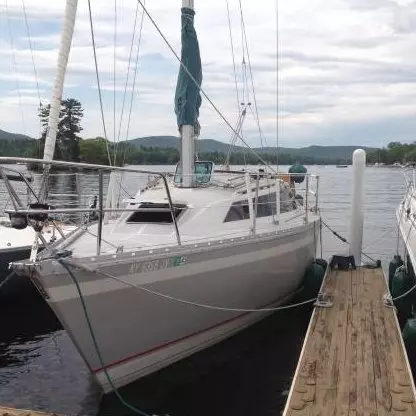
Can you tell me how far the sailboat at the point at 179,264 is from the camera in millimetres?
6496

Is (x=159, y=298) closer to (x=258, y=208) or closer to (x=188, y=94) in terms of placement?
(x=258, y=208)

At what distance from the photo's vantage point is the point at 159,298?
734 centimetres

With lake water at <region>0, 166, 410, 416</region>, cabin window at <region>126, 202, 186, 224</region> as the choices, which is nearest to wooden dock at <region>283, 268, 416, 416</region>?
lake water at <region>0, 166, 410, 416</region>

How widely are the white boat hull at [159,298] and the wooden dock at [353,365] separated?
1266 millimetres

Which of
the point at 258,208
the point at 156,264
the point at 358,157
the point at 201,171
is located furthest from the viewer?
the point at 358,157

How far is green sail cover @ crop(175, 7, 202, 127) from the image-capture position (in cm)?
988

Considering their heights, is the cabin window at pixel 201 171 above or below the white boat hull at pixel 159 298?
above

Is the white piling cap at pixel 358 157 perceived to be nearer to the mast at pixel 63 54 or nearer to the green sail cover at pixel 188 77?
the green sail cover at pixel 188 77

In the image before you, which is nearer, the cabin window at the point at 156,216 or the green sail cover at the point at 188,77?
the cabin window at the point at 156,216

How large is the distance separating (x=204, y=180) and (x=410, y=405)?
5.56 m

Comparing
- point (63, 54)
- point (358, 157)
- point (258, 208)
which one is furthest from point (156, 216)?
point (358, 157)

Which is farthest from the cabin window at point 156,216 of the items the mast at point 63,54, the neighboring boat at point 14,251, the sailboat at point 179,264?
the mast at point 63,54

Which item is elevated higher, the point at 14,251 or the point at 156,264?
the point at 156,264

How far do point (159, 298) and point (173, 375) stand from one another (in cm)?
125
